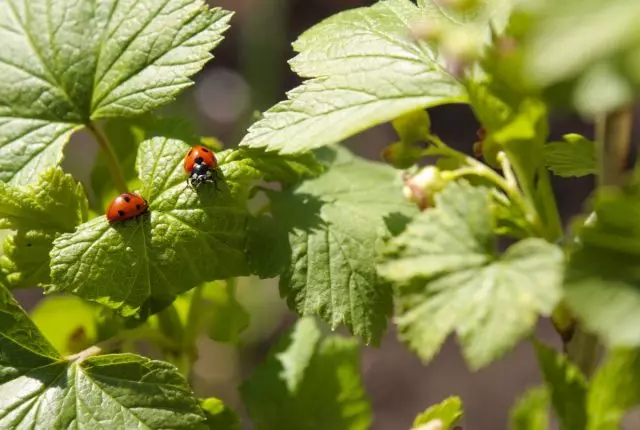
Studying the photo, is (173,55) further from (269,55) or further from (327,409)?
(269,55)

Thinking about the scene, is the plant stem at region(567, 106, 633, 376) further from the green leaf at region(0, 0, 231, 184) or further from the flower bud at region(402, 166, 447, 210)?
the green leaf at region(0, 0, 231, 184)

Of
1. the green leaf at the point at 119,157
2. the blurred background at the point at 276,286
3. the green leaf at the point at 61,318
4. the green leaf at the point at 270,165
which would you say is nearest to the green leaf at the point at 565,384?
the green leaf at the point at 270,165

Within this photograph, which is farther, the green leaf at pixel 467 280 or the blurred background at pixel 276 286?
the blurred background at pixel 276 286

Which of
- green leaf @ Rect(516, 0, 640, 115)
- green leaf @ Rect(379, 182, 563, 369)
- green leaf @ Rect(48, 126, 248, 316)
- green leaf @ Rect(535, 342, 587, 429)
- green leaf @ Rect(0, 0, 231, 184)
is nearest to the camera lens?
green leaf @ Rect(516, 0, 640, 115)

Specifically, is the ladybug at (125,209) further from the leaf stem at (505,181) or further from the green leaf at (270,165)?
the leaf stem at (505,181)

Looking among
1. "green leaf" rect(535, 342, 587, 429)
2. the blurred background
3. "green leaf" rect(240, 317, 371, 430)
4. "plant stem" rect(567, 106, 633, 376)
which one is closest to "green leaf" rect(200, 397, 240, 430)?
"green leaf" rect(240, 317, 371, 430)
